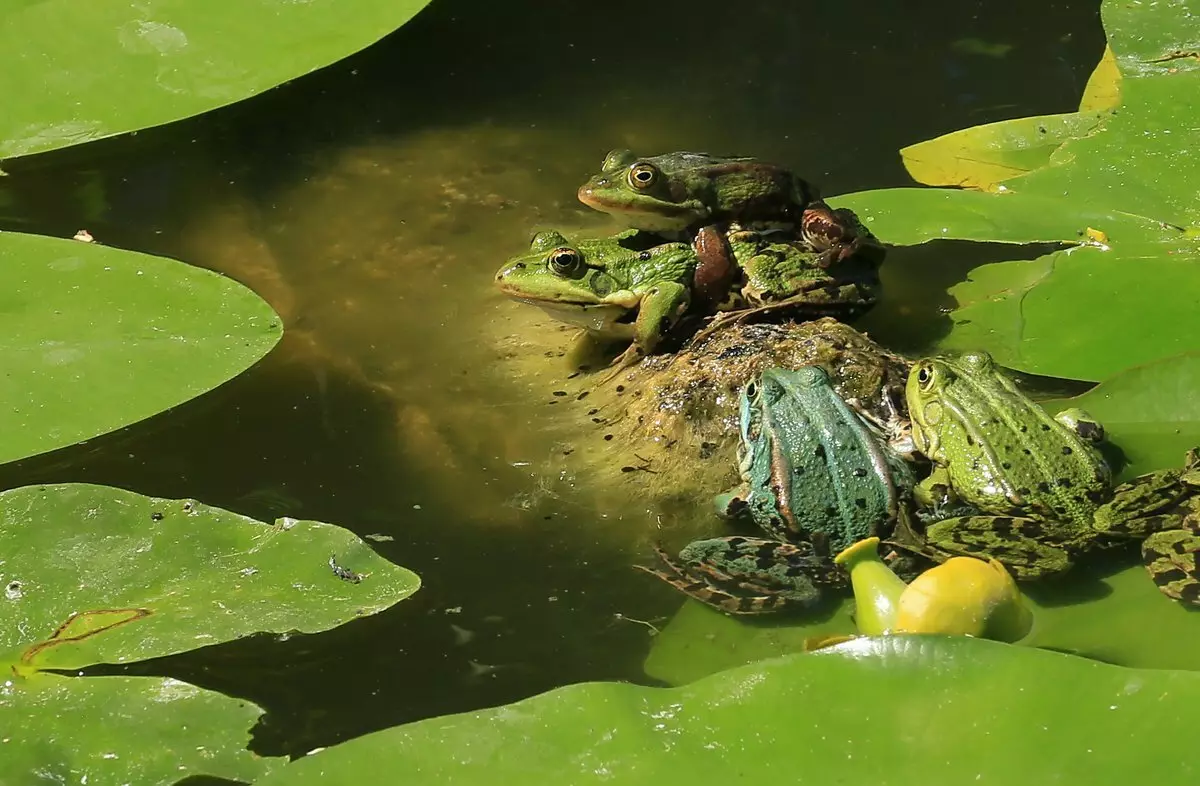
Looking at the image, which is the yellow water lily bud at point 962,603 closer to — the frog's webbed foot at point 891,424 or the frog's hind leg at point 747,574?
the frog's hind leg at point 747,574

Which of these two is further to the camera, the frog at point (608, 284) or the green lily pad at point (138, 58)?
the green lily pad at point (138, 58)

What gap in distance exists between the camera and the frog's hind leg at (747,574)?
2.48 metres

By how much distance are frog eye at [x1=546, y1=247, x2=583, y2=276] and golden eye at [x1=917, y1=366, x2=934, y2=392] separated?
94cm

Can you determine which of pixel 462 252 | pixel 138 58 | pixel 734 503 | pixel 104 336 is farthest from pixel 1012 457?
pixel 138 58

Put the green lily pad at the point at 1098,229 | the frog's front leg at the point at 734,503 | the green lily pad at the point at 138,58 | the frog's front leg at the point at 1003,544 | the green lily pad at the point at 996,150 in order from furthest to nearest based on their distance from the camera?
1. the green lily pad at the point at 996,150
2. the green lily pad at the point at 138,58
3. the green lily pad at the point at 1098,229
4. the frog's front leg at the point at 734,503
5. the frog's front leg at the point at 1003,544

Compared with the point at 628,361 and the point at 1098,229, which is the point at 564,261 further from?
the point at 1098,229

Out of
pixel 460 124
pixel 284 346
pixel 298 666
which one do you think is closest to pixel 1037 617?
pixel 298 666

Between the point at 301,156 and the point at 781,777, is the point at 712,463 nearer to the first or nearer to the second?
the point at 781,777

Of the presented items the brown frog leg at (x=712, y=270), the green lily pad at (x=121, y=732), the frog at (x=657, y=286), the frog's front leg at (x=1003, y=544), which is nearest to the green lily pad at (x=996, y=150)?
the frog at (x=657, y=286)

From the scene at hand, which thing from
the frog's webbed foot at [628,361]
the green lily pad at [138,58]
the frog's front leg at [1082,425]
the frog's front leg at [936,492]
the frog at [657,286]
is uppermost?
the green lily pad at [138,58]

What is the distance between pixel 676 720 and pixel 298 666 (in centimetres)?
95

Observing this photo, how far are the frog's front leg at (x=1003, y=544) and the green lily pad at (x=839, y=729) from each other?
1.72 feet

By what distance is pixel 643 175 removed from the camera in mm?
3234

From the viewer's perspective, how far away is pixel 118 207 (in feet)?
12.9
